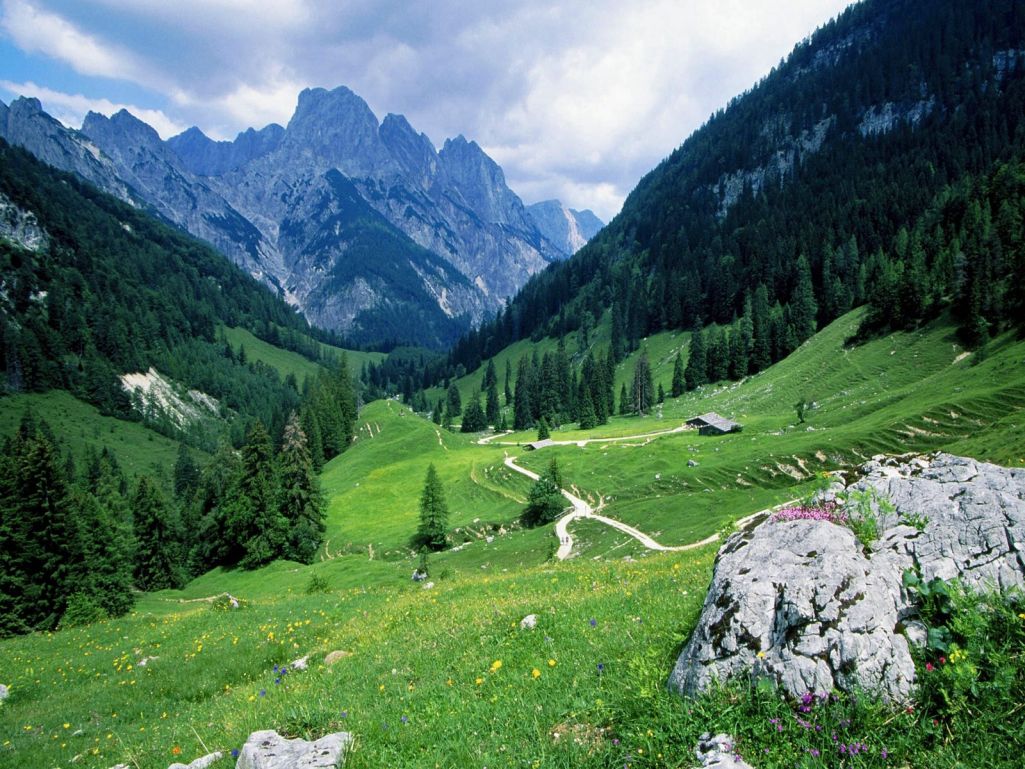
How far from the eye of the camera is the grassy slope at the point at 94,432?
536 feet

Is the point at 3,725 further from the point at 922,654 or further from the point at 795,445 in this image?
the point at 795,445

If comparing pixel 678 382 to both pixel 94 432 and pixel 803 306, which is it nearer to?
pixel 803 306

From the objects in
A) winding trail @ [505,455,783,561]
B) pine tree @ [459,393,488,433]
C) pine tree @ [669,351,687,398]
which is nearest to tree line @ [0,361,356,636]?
winding trail @ [505,455,783,561]

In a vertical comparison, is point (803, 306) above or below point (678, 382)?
above

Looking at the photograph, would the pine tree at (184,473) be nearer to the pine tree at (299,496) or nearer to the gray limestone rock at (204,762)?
the pine tree at (299,496)

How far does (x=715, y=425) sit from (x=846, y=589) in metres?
98.2

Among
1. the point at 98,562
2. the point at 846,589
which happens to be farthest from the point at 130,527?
the point at 846,589

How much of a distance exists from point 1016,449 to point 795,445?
32817 mm

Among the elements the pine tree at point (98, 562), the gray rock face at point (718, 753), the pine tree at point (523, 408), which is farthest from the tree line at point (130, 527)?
the pine tree at point (523, 408)

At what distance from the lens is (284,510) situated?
3145 inches

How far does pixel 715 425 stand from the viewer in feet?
323

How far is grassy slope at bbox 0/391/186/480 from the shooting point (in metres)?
163

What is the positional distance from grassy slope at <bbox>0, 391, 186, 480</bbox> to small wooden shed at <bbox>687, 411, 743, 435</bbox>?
16160 cm

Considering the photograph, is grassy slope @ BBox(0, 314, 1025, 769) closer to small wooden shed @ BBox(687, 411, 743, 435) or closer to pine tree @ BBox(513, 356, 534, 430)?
small wooden shed @ BBox(687, 411, 743, 435)
